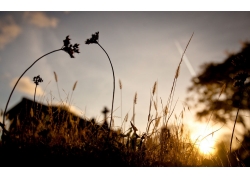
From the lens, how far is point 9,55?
5.16 ft

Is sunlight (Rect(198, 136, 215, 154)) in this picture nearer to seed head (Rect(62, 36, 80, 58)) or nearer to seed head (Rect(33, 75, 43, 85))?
seed head (Rect(62, 36, 80, 58))

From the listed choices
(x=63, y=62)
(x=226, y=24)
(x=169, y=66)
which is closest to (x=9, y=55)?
(x=63, y=62)

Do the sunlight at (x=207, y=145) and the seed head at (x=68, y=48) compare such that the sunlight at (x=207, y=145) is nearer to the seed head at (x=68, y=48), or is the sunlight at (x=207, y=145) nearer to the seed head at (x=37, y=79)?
the seed head at (x=68, y=48)

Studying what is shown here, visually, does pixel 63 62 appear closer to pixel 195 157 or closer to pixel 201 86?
pixel 195 157

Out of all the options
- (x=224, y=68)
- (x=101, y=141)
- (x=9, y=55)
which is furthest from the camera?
(x=224, y=68)

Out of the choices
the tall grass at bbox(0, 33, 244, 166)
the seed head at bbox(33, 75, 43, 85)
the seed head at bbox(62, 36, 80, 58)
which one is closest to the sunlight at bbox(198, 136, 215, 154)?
the tall grass at bbox(0, 33, 244, 166)

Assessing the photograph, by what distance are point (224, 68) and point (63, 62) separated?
21.4ft

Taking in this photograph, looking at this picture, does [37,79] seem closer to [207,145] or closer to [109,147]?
[109,147]

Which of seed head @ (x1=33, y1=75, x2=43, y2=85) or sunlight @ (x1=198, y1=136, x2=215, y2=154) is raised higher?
seed head @ (x1=33, y1=75, x2=43, y2=85)

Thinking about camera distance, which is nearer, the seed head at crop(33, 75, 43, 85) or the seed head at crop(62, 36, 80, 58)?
the seed head at crop(62, 36, 80, 58)

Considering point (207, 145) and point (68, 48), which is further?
point (207, 145)

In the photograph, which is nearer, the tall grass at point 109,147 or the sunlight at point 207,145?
the tall grass at point 109,147

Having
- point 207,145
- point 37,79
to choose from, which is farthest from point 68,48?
point 207,145

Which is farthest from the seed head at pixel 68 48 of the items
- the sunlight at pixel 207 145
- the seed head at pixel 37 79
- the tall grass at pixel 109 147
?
the sunlight at pixel 207 145
